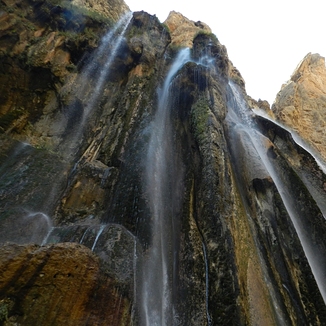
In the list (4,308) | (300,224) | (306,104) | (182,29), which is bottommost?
(4,308)

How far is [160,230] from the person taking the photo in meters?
7.59

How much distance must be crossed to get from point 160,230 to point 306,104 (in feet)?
70.7

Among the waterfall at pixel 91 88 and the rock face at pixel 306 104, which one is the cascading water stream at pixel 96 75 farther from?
the rock face at pixel 306 104

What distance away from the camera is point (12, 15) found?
14.1 m

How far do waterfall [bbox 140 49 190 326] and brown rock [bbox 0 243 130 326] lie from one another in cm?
109

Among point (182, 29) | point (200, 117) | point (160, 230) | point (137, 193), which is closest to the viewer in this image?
point (160, 230)

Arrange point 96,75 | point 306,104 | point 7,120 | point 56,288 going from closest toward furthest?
point 56,288 < point 7,120 < point 96,75 < point 306,104

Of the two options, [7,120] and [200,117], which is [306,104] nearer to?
[200,117]

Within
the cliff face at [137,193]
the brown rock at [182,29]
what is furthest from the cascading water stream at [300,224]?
the brown rock at [182,29]

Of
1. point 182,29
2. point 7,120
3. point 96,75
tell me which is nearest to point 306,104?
point 182,29

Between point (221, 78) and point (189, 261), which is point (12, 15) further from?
point (189, 261)

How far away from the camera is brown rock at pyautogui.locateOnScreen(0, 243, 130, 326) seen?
168 inches

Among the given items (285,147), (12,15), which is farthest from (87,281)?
(12,15)

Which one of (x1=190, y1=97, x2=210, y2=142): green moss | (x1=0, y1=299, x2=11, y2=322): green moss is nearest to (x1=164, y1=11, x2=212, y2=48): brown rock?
(x1=190, y1=97, x2=210, y2=142): green moss
